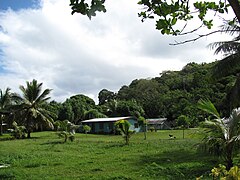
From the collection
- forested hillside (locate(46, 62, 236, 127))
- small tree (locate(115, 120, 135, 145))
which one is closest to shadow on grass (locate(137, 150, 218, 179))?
small tree (locate(115, 120, 135, 145))

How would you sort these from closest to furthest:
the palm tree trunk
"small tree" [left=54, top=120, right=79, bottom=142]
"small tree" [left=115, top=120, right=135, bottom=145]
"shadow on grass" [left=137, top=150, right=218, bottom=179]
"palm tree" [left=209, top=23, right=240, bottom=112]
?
the palm tree trunk < "shadow on grass" [left=137, top=150, right=218, bottom=179] < "palm tree" [left=209, top=23, right=240, bottom=112] < "small tree" [left=115, top=120, right=135, bottom=145] < "small tree" [left=54, top=120, right=79, bottom=142]

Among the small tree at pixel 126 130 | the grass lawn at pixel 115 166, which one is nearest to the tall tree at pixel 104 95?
the small tree at pixel 126 130


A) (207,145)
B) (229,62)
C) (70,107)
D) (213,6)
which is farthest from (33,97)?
(213,6)

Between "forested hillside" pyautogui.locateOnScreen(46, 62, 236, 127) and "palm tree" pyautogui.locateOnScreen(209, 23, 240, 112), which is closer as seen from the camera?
"palm tree" pyautogui.locateOnScreen(209, 23, 240, 112)

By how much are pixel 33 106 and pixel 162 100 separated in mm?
24101

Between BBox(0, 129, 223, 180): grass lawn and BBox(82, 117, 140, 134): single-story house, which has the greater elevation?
BBox(82, 117, 140, 134): single-story house

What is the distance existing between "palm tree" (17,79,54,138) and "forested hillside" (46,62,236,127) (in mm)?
8555

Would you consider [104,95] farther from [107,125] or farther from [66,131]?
[66,131]

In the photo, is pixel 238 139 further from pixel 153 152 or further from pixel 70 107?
pixel 70 107

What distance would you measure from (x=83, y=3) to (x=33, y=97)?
102ft

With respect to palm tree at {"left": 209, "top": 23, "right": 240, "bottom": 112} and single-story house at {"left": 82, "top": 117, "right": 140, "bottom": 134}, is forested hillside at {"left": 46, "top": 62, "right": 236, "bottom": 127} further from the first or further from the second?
palm tree at {"left": 209, "top": 23, "right": 240, "bottom": 112}

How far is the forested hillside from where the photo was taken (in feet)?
136

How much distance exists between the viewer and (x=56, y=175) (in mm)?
10336

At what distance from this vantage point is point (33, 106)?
3177cm
